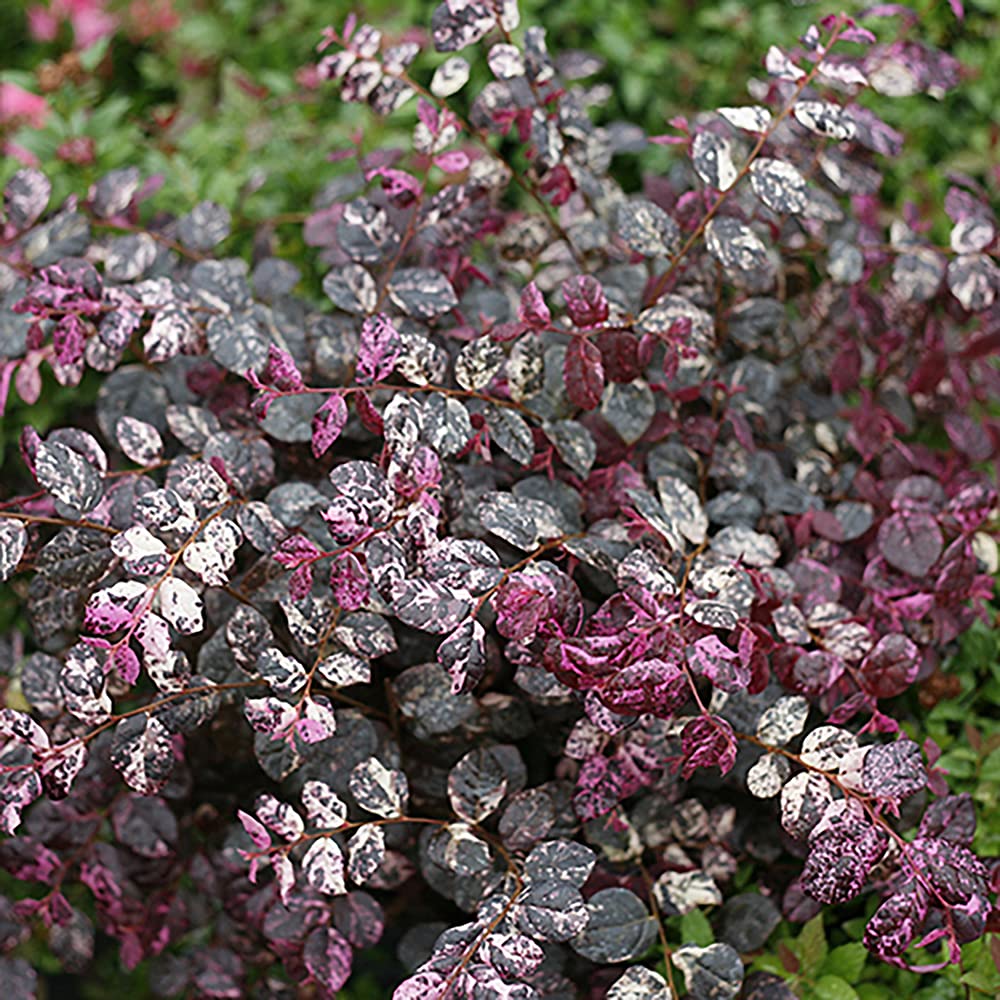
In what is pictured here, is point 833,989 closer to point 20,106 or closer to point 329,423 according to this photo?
point 329,423

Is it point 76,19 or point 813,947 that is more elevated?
point 76,19

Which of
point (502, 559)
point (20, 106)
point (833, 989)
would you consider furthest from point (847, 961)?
point (20, 106)

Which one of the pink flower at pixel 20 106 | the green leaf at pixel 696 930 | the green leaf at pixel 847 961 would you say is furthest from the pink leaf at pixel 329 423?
the pink flower at pixel 20 106

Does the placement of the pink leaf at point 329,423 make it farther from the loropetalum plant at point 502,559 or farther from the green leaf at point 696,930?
the green leaf at point 696,930

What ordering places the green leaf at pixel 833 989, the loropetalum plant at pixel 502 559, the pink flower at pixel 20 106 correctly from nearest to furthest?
the loropetalum plant at pixel 502 559, the green leaf at pixel 833 989, the pink flower at pixel 20 106

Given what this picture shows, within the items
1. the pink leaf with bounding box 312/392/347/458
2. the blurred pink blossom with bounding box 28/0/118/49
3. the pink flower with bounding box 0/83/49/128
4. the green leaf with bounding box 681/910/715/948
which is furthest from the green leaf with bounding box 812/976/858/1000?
the blurred pink blossom with bounding box 28/0/118/49

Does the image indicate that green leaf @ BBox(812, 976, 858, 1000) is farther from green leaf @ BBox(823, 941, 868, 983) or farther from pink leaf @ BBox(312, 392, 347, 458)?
pink leaf @ BBox(312, 392, 347, 458)
